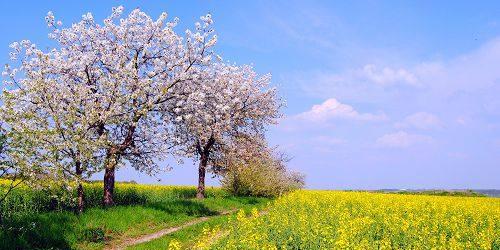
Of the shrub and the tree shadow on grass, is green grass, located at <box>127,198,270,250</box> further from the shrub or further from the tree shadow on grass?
the shrub

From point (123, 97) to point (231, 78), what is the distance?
14.2m

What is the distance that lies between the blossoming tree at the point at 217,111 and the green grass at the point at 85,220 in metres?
3.83

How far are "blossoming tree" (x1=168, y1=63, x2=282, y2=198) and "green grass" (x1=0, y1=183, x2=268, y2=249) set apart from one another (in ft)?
12.6

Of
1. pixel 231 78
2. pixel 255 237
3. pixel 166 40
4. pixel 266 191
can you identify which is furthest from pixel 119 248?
pixel 266 191

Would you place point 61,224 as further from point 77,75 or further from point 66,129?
point 77,75

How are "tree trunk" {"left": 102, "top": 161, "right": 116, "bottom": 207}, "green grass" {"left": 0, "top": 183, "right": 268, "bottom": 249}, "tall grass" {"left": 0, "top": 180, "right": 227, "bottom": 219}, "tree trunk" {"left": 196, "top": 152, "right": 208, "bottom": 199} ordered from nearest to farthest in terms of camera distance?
"green grass" {"left": 0, "top": 183, "right": 268, "bottom": 249} < "tall grass" {"left": 0, "top": 180, "right": 227, "bottom": 219} < "tree trunk" {"left": 102, "top": 161, "right": 116, "bottom": 207} < "tree trunk" {"left": 196, "top": 152, "right": 208, "bottom": 199}

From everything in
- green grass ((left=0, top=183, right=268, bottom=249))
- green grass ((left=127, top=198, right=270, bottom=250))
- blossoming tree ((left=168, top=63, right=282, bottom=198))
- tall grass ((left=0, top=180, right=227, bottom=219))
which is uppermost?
blossoming tree ((left=168, top=63, right=282, bottom=198))

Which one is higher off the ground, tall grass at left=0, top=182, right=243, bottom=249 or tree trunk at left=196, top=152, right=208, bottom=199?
tree trunk at left=196, top=152, right=208, bottom=199

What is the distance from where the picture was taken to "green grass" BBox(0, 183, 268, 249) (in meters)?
16.0

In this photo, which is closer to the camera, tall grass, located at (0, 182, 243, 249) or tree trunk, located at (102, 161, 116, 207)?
tall grass, located at (0, 182, 243, 249)

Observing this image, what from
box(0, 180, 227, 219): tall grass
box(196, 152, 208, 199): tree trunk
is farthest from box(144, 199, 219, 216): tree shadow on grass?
box(196, 152, 208, 199): tree trunk

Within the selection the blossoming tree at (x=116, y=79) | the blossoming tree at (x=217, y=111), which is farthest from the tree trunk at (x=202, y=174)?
the blossoming tree at (x=116, y=79)

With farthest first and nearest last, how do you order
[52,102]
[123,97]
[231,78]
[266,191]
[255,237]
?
[266,191]
[231,78]
[123,97]
[52,102]
[255,237]

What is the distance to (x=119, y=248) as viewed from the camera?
1689cm
